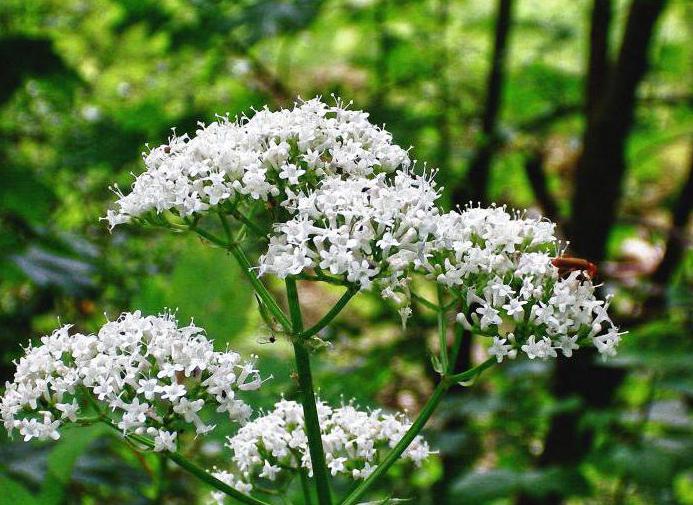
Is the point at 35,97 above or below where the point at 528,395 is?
above

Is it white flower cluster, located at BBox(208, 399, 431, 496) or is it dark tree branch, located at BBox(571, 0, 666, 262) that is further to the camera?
dark tree branch, located at BBox(571, 0, 666, 262)

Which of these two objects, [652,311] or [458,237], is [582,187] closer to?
[652,311]

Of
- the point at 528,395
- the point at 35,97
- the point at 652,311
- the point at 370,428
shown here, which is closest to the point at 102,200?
the point at 35,97

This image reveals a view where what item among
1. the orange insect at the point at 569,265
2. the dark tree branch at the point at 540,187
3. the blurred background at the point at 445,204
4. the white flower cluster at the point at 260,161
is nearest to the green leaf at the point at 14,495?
the blurred background at the point at 445,204

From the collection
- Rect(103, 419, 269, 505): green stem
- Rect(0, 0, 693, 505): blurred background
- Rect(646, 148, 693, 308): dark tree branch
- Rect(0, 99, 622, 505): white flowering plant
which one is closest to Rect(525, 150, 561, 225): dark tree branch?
Rect(0, 0, 693, 505): blurred background

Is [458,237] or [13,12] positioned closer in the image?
[458,237]

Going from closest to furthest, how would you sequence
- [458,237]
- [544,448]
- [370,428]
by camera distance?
[458,237]
[370,428]
[544,448]

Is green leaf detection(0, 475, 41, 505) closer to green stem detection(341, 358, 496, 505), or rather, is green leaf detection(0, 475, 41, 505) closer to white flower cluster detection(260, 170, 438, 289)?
green stem detection(341, 358, 496, 505)
